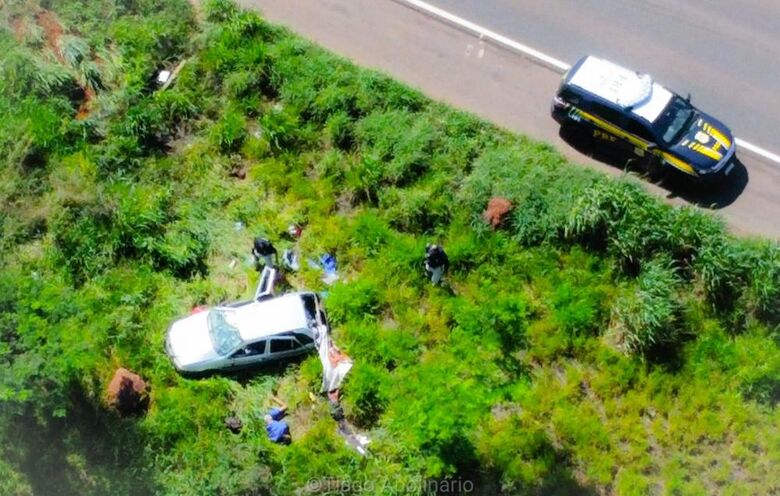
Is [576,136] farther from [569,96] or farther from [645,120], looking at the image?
[645,120]

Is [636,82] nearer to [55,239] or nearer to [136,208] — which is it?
[136,208]

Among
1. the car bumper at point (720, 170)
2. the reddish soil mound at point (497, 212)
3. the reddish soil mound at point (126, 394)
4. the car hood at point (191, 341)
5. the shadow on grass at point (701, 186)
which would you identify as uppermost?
the car bumper at point (720, 170)

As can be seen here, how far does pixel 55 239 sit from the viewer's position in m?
19.6

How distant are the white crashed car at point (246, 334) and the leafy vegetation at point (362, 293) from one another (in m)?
0.43

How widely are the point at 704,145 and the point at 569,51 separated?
4.81 m

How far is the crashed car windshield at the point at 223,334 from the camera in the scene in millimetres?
17641

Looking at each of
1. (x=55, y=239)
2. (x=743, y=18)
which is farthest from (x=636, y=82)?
(x=55, y=239)

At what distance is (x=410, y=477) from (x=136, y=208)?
942 cm

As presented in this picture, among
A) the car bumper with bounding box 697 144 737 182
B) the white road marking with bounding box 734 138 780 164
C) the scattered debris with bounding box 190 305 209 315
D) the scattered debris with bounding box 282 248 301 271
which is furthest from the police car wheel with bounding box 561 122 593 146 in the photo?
the scattered debris with bounding box 190 305 209 315

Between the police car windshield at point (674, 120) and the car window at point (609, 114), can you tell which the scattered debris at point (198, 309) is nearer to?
the car window at point (609, 114)

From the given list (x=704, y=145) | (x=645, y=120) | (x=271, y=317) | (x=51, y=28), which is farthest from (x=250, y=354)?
(x=51, y=28)

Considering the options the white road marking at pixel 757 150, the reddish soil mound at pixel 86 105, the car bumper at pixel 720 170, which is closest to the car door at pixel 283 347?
the reddish soil mound at pixel 86 105

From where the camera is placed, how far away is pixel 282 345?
1778 centimetres

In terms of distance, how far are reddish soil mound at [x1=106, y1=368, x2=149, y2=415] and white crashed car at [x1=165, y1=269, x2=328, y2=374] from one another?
93cm
